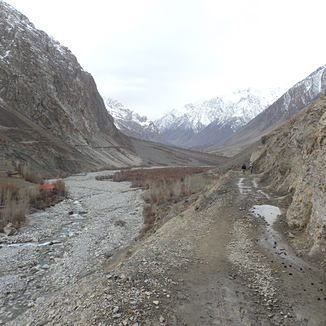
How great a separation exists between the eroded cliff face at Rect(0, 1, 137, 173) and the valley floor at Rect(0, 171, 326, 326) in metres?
51.4

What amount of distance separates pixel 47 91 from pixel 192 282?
8641 cm

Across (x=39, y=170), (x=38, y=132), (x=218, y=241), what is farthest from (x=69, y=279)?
(x=38, y=132)

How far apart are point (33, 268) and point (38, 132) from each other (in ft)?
190

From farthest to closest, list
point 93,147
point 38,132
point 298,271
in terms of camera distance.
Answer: point 93,147 → point 38,132 → point 298,271

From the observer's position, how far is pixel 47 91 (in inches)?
3184

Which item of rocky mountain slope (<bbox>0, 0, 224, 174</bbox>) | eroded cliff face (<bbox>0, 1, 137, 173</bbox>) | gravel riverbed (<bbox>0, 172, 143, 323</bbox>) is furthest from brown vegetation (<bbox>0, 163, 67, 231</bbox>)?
eroded cliff face (<bbox>0, 1, 137, 173</bbox>)

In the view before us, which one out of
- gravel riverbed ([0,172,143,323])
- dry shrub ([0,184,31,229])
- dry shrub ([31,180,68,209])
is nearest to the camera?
gravel riverbed ([0,172,143,323])

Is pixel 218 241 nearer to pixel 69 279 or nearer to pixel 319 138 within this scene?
pixel 319 138

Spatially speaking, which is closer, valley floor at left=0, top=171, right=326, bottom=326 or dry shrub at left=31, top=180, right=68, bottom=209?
valley floor at left=0, top=171, right=326, bottom=326

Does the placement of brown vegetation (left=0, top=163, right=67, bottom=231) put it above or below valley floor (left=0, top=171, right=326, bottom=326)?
below

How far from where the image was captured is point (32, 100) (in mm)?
74312

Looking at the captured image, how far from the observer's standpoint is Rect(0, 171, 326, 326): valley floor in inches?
224

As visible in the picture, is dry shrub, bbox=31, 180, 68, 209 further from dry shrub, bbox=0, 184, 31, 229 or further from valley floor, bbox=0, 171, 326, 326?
valley floor, bbox=0, 171, 326, 326

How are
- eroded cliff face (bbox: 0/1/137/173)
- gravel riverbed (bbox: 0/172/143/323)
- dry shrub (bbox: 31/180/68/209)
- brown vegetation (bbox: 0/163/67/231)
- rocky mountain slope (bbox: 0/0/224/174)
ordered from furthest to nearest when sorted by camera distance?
eroded cliff face (bbox: 0/1/137/173)
rocky mountain slope (bbox: 0/0/224/174)
dry shrub (bbox: 31/180/68/209)
brown vegetation (bbox: 0/163/67/231)
gravel riverbed (bbox: 0/172/143/323)
